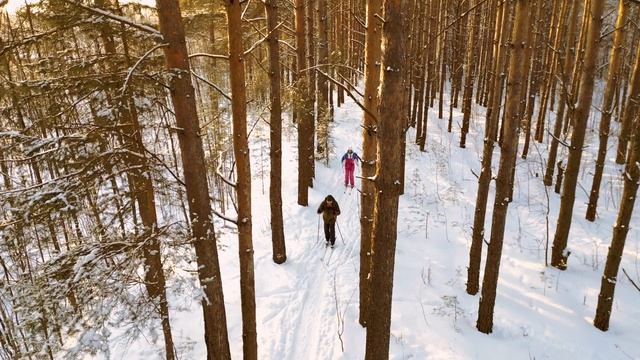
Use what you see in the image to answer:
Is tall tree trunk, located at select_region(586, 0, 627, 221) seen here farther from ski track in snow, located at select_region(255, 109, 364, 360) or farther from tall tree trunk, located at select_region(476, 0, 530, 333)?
ski track in snow, located at select_region(255, 109, 364, 360)

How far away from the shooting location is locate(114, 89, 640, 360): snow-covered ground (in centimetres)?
730

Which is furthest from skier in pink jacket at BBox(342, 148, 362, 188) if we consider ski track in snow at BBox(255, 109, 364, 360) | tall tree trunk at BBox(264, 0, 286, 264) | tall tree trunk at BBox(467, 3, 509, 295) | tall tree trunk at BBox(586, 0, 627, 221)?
tall tree trunk at BBox(586, 0, 627, 221)

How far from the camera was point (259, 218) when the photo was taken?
12477 mm

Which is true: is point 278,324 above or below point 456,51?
below

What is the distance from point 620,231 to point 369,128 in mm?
4796

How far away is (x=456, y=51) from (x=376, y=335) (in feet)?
59.9

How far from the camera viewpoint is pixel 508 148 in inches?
268

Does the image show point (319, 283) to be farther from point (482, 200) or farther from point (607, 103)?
point (607, 103)

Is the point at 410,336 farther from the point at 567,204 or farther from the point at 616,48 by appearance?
the point at 616,48

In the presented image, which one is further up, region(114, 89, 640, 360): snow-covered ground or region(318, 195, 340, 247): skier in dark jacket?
region(318, 195, 340, 247): skier in dark jacket

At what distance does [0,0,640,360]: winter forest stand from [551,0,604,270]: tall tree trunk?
4 centimetres

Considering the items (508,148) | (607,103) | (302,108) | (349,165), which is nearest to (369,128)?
(508,148)

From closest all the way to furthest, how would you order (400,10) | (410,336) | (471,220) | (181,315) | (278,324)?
(400,10)
(410,336)
(278,324)
(181,315)
(471,220)

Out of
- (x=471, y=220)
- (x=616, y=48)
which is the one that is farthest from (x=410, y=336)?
(x=616, y=48)
